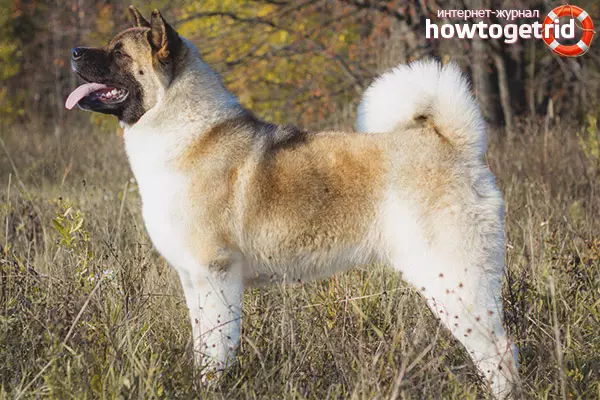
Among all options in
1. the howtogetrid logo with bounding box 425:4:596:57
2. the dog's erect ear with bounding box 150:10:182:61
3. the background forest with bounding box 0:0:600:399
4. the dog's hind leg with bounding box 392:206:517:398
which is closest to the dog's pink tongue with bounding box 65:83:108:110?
the dog's erect ear with bounding box 150:10:182:61

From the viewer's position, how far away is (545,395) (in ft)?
8.38

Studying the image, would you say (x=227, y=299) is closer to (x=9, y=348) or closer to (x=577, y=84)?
(x=9, y=348)

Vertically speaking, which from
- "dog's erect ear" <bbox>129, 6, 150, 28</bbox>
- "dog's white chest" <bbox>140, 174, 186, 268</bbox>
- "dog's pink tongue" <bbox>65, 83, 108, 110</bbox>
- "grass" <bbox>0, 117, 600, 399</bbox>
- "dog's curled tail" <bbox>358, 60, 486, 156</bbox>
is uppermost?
"dog's erect ear" <bbox>129, 6, 150, 28</bbox>

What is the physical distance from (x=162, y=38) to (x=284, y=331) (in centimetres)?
143

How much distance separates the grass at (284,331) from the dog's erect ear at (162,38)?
0.86 m

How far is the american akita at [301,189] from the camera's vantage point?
9.33 ft

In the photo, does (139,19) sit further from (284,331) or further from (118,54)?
(284,331)

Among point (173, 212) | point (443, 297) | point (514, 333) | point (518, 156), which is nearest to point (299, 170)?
point (173, 212)

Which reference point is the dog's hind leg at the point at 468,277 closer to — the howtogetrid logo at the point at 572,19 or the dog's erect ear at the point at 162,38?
the dog's erect ear at the point at 162,38

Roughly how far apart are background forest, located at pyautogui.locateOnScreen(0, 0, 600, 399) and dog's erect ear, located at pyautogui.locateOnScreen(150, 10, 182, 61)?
928 mm

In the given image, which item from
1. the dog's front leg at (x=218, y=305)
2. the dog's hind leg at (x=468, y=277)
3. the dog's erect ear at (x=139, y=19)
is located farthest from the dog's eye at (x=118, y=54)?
the dog's hind leg at (x=468, y=277)

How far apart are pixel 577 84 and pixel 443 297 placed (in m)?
9.49

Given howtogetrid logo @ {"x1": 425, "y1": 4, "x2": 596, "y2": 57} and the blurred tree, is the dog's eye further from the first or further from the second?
the blurred tree

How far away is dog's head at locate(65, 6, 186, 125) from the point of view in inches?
125
